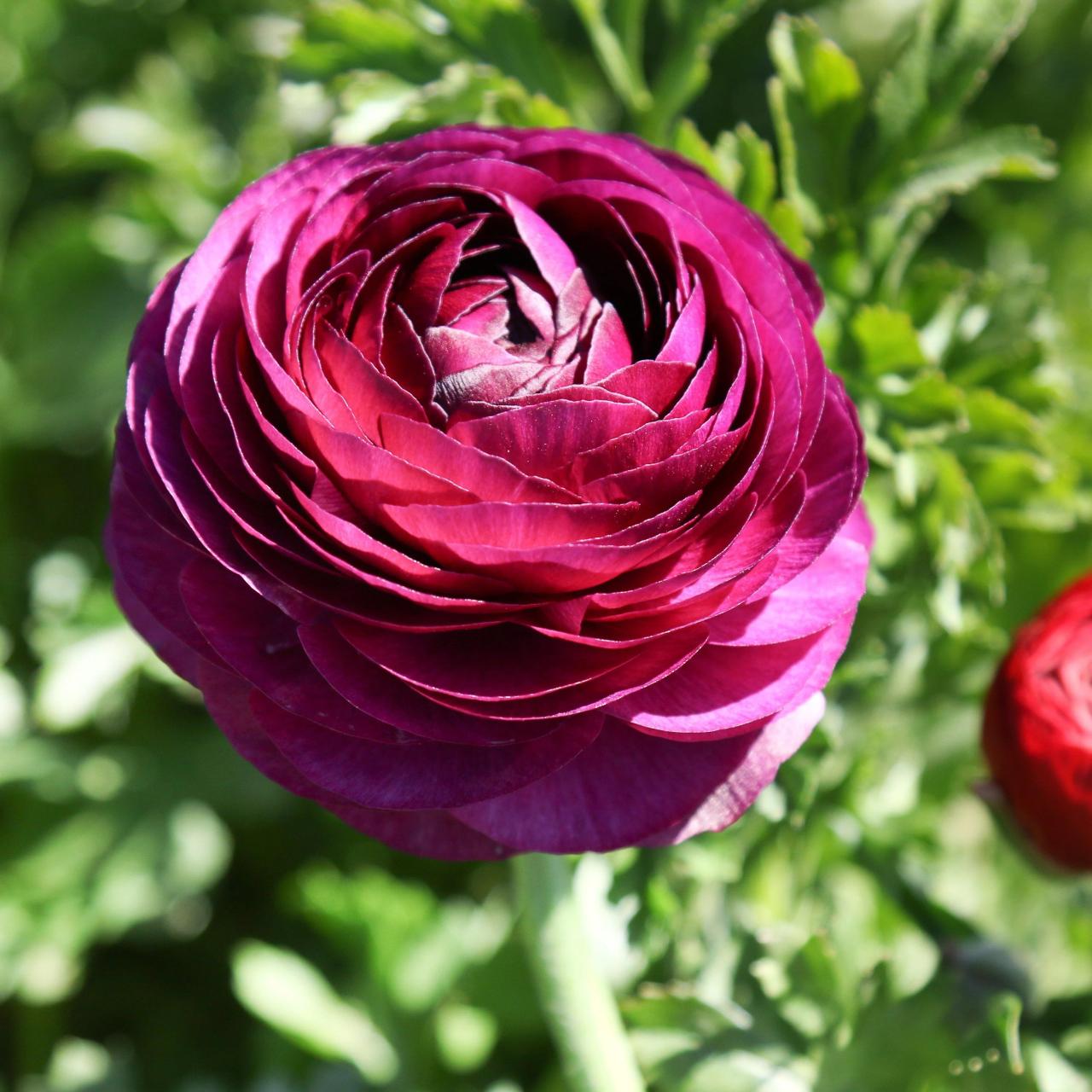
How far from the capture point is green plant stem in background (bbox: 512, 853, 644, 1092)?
2.13 feet

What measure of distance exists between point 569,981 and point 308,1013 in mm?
363

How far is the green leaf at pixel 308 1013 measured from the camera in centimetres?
93

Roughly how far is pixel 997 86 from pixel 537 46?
670 mm

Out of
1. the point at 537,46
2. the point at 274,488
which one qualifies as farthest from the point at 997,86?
the point at 274,488

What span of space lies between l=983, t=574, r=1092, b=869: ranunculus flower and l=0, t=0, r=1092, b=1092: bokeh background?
0.06 metres

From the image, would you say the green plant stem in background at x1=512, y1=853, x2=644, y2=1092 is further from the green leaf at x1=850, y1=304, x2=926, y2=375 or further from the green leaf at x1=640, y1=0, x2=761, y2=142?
the green leaf at x1=640, y1=0, x2=761, y2=142

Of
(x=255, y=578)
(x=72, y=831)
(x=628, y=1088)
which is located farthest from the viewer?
(x=72, y=831)

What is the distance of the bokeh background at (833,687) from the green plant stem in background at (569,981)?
51 millimetres

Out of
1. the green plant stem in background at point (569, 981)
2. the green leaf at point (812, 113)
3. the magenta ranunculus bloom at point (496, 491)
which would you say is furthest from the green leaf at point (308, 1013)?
the green leaf at point (812, 113)

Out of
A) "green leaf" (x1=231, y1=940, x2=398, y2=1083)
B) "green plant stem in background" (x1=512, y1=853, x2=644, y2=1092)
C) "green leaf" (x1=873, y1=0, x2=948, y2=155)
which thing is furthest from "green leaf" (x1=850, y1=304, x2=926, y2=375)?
"green leaf" (x1=231, y1=940, x2=398, y2=1083)

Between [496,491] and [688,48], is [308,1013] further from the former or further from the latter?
[688,48]

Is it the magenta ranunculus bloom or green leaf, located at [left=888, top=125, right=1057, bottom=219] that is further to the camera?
green leaf, located at [left=888, top=125, right=1057, bottom=219]

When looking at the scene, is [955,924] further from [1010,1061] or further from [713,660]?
[713,660]

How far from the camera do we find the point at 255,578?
0.51 meters
